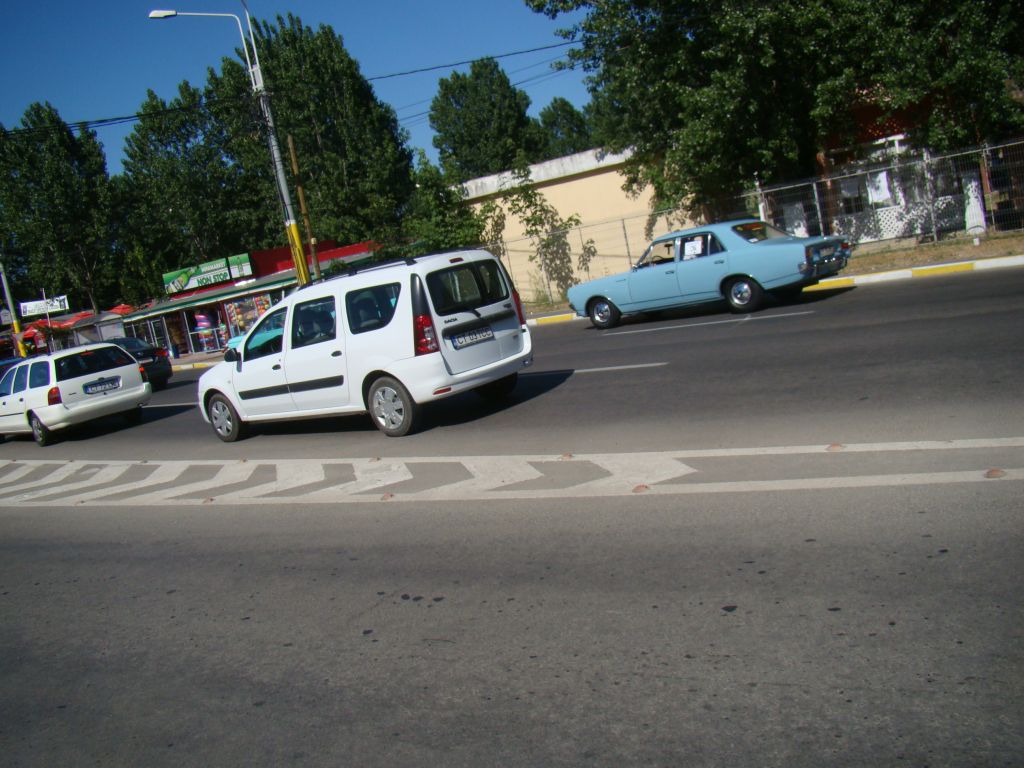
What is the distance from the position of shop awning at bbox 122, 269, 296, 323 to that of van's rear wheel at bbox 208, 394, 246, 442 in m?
24.3

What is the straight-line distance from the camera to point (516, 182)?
102 ft

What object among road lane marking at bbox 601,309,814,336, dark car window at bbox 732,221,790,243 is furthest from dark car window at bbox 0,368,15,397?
dark car window at bbox 732,221,790,243

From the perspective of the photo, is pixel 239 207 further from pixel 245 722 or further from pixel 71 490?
pixel 245 722

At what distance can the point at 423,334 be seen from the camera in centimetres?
929

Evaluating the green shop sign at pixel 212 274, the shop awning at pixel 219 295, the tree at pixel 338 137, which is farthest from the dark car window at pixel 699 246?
the green shop sign at pixel 212 274

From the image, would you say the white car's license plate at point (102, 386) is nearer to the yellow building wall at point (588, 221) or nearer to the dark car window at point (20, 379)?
the dark car window at point (20, 379)

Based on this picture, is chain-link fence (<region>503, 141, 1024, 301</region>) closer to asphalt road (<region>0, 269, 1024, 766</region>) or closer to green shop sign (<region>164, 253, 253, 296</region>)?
asphalt road (<region>0, 269, 1024, 766</region>)

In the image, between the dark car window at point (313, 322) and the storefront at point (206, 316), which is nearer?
the dark car window at point (313, 322)

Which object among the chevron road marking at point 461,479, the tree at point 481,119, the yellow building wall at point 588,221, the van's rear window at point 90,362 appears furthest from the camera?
the tree at point 481,119

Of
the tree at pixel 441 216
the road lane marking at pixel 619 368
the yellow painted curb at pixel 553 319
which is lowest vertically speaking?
the road lane marking at pixel 619 368

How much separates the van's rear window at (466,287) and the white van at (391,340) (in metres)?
0.01

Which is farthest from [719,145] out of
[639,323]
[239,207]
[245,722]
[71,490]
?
[239,207]

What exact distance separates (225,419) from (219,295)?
28.0 m

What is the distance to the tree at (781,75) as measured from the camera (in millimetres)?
21922
